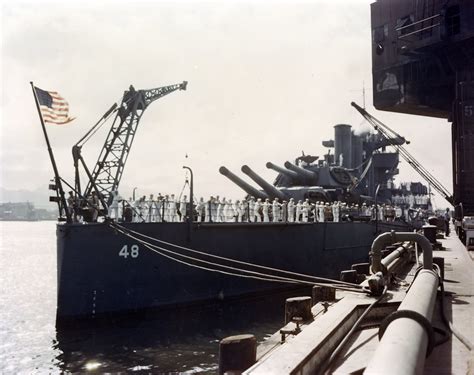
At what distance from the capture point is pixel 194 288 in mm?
13406

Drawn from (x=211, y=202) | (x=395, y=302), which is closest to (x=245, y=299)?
(x=211, y=202)

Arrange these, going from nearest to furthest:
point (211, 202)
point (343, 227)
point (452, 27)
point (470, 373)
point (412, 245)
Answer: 1. point (470, 373)
2. point (412, 245)
3. point (211, 202)
4. point (452, 27)
5. point (343, 227)

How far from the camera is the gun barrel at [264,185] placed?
2131cm

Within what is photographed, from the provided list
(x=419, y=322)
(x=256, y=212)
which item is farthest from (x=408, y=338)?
(x=256, y=212)

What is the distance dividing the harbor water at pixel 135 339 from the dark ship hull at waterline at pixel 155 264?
468 mm

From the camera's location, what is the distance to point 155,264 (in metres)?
12.6

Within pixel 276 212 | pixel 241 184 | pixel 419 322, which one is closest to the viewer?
pixel 419 322

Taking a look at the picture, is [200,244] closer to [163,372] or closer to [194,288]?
[194,288]

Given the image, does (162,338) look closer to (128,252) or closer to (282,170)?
(128,252)

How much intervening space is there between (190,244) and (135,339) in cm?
365

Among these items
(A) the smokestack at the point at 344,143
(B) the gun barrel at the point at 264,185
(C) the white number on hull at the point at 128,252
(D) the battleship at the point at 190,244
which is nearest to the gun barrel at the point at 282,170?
(D) the battleship at the point at 190,244

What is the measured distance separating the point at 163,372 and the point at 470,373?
656cm

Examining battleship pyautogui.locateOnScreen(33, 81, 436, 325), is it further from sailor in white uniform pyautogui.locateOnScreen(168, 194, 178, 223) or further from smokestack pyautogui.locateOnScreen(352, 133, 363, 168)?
smokestack pyautogui.locateOnScreen(352, 133, 363, 168)

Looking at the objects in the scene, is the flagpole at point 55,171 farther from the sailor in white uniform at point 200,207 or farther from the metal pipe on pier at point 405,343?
the metal pipe on pier at point 405,343
